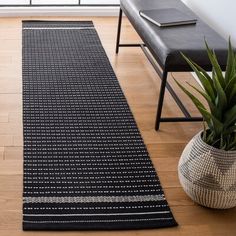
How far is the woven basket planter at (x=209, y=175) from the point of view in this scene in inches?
64.5

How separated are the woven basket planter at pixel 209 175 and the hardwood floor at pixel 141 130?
0.25ft

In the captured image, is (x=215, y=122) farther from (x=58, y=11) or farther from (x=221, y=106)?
(x=58, y=11)

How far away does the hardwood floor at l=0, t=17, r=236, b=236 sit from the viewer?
5.42 feet

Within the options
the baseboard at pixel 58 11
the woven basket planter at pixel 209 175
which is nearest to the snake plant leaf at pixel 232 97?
the woven basket planter at pixel 209 175

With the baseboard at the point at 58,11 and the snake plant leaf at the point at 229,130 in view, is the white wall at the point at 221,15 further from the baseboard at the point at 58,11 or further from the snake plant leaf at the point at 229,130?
the baseboard at the point at 58,11

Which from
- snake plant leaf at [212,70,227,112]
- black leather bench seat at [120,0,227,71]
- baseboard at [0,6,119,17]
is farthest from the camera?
baseboard at [0,6,119,17]

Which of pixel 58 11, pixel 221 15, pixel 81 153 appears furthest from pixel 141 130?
pixel 58 11

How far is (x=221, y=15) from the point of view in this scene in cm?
262

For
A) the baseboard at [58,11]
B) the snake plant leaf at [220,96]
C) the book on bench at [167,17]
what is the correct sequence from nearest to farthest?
the snake plant leaf at [220,96] < the book on bench at [167,17] < the baseboard at [58,11]

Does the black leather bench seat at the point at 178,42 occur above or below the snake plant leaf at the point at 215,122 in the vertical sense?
above

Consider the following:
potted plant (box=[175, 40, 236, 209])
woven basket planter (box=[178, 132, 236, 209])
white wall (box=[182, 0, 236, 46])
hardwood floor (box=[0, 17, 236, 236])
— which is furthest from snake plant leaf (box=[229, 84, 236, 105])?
white wall (box=[182, 0, 236, 46])

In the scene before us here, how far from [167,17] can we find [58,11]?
166 centimetres

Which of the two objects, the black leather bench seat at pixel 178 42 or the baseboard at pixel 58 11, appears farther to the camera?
the baseboard at pixel 58 11

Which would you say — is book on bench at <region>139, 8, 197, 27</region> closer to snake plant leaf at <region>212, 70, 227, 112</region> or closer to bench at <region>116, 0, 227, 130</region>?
bench at <region>116, 0, 227, 130</region>
